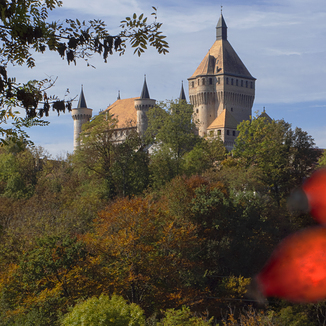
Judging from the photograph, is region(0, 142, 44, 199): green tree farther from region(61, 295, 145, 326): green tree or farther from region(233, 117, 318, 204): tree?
region(61, 295, 145, 326): green tree

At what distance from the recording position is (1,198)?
40281 millimetres

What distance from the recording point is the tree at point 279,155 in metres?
42.7

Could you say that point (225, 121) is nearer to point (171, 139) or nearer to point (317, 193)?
point (171, 139)

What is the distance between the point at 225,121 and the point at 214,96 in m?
10.3

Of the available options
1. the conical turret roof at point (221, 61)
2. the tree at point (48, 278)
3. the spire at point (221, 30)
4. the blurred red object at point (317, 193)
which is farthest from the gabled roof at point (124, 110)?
the tree at point (48, 278)

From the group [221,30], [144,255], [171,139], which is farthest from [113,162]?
[221,30]

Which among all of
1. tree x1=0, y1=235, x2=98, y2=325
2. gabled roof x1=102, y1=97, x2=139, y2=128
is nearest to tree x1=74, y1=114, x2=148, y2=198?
tree x1=0, y1=235, x2=98, y2=325

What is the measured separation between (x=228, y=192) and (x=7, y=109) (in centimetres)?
3194

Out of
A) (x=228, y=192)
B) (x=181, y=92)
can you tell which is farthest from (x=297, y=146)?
(x=181, y=92)

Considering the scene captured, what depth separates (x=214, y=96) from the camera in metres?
93.4

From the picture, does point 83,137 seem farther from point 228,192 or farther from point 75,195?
point 228,192

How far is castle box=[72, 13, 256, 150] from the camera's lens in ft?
294

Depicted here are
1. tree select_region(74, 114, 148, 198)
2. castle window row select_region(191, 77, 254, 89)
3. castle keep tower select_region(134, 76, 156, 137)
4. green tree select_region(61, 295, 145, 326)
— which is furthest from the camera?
castle window row select_region(191, 77, 254, 89)

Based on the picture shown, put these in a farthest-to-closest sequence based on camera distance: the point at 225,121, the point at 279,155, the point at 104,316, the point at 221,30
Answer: the point at 221,30 < the point at 225,121 < the point at 279,155 < the point at 104,316
